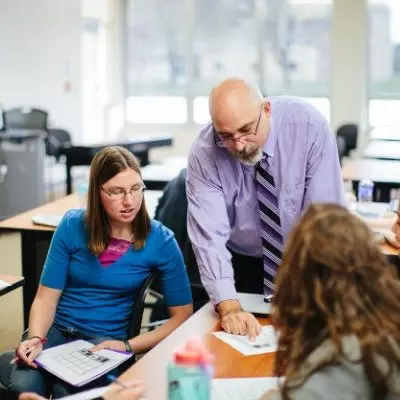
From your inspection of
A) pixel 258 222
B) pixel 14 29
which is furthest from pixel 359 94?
pixel 258 222

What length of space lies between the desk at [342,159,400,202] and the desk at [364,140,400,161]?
0.39 m

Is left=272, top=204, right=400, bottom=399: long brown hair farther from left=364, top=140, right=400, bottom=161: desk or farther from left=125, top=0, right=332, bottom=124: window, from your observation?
left=125, top=0, right=332, bottom=124: window

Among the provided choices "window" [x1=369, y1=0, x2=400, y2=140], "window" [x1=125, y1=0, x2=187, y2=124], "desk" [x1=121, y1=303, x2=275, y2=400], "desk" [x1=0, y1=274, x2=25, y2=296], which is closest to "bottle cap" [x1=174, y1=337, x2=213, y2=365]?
"desk" [x1=121, y1=303, x2=275, y2=400]

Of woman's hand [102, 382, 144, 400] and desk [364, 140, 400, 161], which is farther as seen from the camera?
desk [364, 140, 400, 161]

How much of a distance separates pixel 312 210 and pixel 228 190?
1128 mm

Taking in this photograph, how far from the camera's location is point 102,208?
8.57 ft

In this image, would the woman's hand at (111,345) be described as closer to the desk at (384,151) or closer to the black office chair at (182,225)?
the black office chair at (182,225)

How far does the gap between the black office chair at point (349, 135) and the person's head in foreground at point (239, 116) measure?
6.03 m

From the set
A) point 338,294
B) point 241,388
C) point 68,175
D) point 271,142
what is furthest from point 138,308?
point 68,175

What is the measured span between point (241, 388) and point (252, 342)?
32 cm

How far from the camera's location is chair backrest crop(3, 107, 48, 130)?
827 centimetres

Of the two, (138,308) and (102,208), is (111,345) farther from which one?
(102,208)

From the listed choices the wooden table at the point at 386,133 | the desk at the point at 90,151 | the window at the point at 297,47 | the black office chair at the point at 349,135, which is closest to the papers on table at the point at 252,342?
the desk at the point at 90,151

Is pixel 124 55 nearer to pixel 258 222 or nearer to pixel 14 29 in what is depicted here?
pixel 14 29
